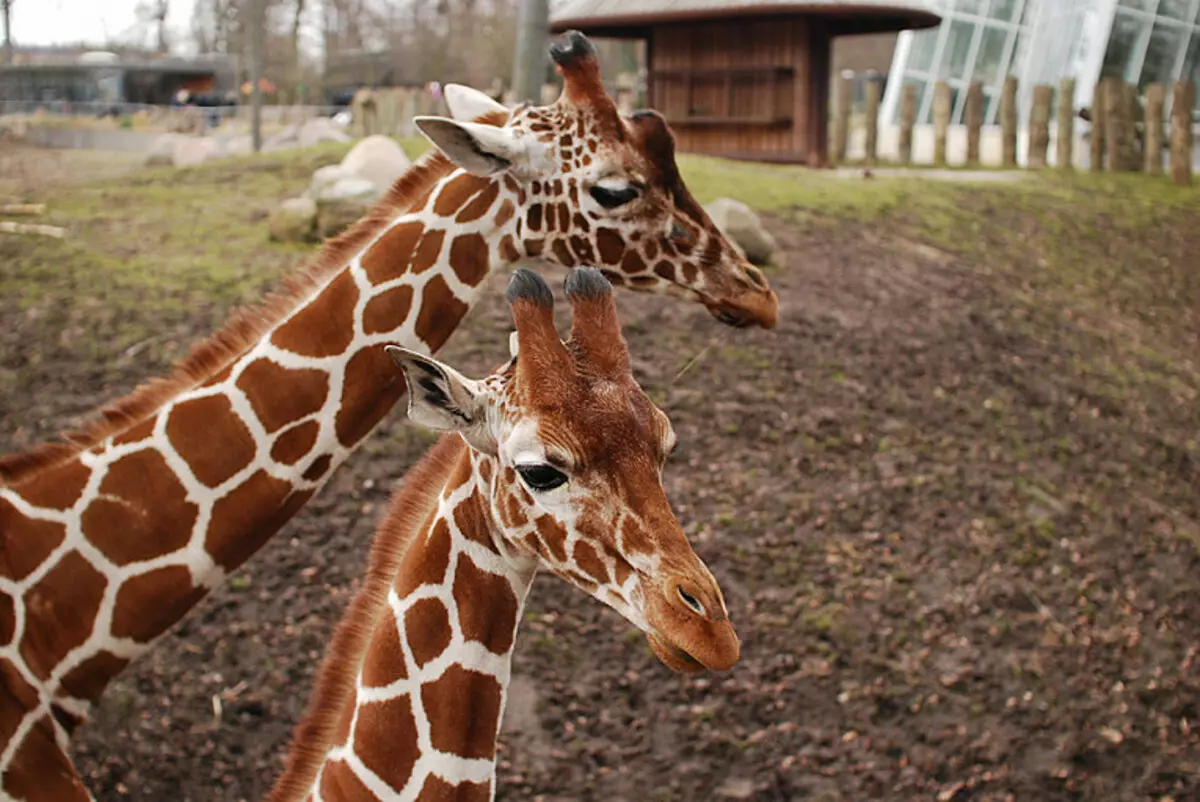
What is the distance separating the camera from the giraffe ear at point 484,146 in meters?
3.78

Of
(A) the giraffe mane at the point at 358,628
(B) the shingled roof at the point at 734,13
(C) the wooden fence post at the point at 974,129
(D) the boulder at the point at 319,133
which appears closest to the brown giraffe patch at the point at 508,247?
(A) the giraffe mane at the point at 358,628

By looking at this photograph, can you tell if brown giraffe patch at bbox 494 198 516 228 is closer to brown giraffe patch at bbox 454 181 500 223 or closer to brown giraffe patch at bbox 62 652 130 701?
brown giraffe patch at bbox 454 181 500 223

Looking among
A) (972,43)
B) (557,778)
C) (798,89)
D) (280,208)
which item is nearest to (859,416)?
(557,778)

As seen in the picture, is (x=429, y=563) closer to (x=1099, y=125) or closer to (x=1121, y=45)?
(x=1099, y=125)

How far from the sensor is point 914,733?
20.2ft

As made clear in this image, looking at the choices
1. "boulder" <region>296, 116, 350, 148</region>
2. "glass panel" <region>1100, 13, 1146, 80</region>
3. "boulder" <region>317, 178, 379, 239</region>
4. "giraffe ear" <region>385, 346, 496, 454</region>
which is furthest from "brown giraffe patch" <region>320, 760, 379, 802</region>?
"glass panel" <region>1100, 13, 1146, 80</region>

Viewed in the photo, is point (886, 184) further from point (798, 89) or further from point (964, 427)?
point (964, 427)

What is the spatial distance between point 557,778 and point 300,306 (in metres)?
2.76

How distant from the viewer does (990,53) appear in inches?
939

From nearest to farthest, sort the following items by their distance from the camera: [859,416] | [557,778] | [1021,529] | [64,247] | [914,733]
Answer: [557,778]
[914,733]
[1021,529]
[859,416]
[64,247]

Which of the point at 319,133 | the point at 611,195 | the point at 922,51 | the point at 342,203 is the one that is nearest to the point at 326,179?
the point at 342,203

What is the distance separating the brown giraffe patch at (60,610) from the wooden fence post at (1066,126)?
17872 mm

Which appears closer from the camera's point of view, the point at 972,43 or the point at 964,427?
the point at 964,427

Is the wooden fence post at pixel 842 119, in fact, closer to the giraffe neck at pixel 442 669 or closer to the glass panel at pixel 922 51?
the glass panel at pixel 922 51
